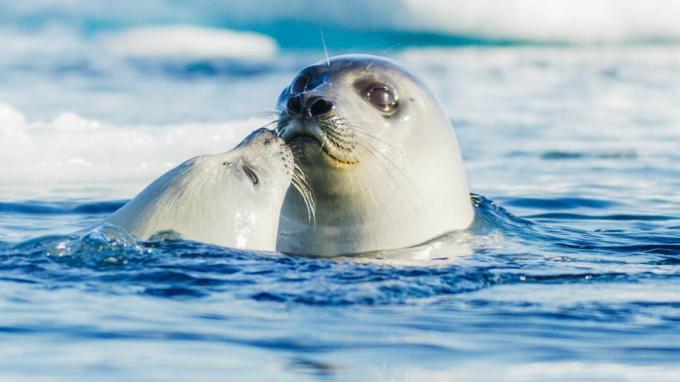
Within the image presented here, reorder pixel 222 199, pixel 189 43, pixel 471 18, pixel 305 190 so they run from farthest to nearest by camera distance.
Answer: pixel 189 43 → pixel 471 18 → pixel 305 190 → pixel 222 199

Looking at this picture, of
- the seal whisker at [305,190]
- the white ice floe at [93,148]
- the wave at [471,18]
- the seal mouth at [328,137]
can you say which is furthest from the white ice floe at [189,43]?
the seal mouth at [328,137]

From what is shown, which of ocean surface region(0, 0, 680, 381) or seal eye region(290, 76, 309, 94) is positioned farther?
seal eye region(290, 76, 309, 94)

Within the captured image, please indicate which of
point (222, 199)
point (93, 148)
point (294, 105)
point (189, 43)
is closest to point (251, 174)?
point (222, 199)

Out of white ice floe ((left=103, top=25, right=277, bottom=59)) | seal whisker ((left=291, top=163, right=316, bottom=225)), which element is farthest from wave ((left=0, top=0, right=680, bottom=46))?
seal whisker ((left=291, top=163, right=316, bottom=225))

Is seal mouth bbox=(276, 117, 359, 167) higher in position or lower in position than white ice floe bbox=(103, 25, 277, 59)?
lower

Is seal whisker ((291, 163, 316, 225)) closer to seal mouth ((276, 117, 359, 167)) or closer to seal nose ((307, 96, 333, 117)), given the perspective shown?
seal mouth ((276, 117, 359, 167))

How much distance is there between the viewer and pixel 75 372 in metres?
3.77

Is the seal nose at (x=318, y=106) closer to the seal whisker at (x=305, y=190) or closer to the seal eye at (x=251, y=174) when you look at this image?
the seal whisker at (x=305, y=190)

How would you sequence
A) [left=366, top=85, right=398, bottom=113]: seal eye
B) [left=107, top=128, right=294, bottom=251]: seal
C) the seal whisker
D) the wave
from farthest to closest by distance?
the wave < [left=366, top=85, right=398, bottom=113]: seal eye < the seal whisker < [left=107, top=128, right=294, bottom=251]: seal

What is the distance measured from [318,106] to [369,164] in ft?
1.46

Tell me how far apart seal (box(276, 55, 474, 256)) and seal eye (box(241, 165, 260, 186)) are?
0.27 m

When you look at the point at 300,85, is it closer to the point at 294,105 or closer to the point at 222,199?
the point at 294,105

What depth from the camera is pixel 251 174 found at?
5480 mm

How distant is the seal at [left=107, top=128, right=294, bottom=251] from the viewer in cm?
538
